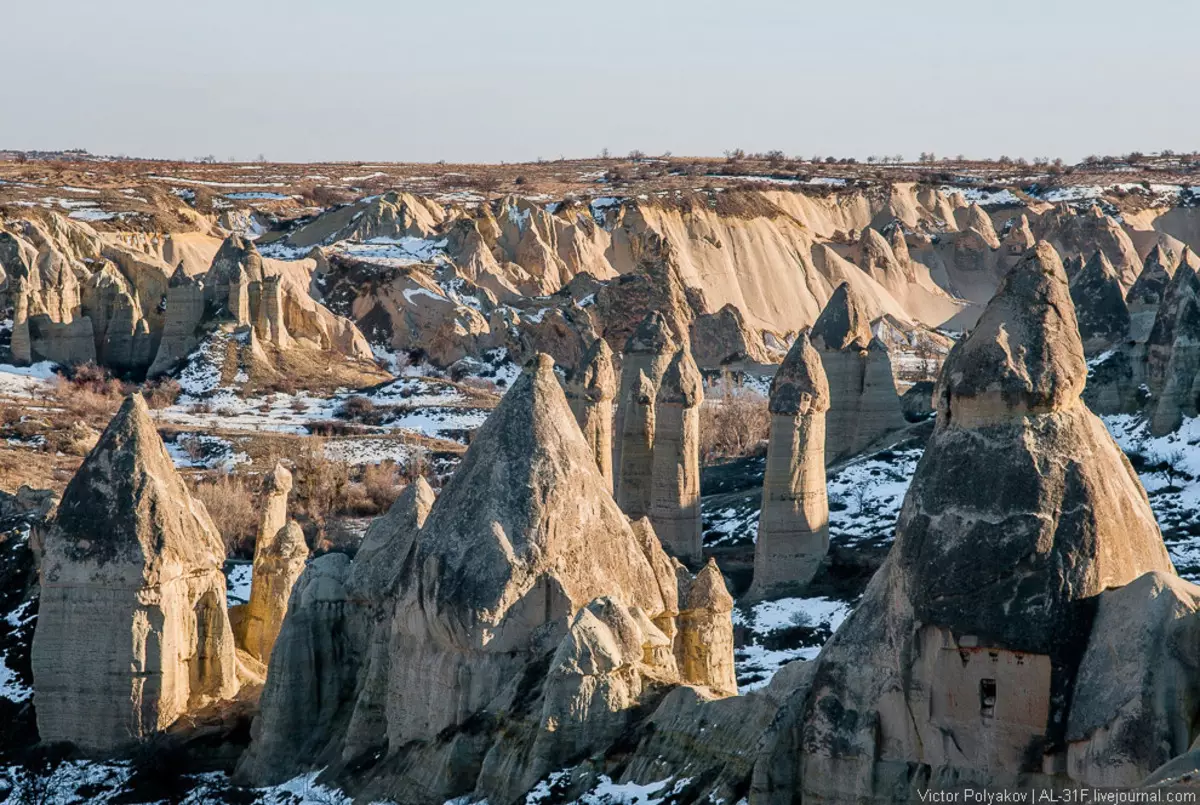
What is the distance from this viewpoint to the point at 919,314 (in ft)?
247

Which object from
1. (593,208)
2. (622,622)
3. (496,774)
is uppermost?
(593,208)

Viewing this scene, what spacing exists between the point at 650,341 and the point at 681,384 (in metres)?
3.00

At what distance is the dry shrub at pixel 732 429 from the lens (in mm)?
39938

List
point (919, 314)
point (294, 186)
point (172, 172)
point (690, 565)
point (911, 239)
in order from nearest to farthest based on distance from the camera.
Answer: point (690, 565), point (919, 314), point (911, 239), point (294, 186), point (172, 172)

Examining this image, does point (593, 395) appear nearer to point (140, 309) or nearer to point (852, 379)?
point (852, 379)

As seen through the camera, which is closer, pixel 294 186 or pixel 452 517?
pixel 452 517

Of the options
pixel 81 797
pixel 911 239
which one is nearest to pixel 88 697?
pixel 81 797

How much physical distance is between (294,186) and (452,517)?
8600 cm

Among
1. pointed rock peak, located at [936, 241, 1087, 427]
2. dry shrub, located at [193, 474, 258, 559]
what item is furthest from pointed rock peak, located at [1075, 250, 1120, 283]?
pointed rock peak, located at [936, 241, 1087, 427]

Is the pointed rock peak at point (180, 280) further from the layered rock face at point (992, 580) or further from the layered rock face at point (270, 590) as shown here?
the layered rock face at point (992, 580)

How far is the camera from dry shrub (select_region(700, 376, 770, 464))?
39.9 meters

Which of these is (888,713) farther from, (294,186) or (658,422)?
(294,186)

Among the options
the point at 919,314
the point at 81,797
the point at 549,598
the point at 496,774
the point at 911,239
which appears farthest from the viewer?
the point at 911,239

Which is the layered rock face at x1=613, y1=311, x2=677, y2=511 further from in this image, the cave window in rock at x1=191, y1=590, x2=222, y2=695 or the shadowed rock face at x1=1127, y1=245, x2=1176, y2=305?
the shadowed rock face at x1=1127, y1=245, x2=1176, y2=305
